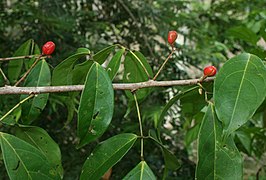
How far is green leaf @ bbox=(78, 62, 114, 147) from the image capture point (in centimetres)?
59

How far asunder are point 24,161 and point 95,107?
12 centimetres

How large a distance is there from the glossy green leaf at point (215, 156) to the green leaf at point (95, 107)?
130 mm

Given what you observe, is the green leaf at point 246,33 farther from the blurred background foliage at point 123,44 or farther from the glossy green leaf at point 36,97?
the glossy green leaf at point 36,97

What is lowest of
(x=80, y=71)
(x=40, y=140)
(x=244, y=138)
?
(x=244, y=138)

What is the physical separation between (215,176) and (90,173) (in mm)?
168

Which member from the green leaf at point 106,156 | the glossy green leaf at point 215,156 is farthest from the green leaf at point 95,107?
the glossy green leaf at point 215,156

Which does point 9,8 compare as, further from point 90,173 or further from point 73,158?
point 90,173

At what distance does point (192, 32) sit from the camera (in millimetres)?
1799

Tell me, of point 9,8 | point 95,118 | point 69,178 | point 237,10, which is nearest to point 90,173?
point 95,118

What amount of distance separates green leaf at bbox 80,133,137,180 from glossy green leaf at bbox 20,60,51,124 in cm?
19

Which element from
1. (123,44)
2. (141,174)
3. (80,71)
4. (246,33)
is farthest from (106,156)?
(123,44)

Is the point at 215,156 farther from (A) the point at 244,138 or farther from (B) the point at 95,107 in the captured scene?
(A) the point at 244,138

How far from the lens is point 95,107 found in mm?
598

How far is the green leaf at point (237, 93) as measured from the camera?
1.77 feet
